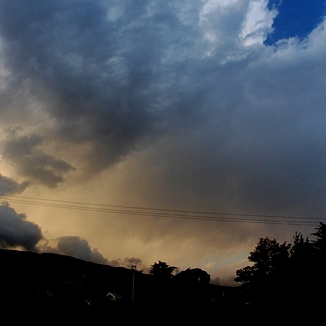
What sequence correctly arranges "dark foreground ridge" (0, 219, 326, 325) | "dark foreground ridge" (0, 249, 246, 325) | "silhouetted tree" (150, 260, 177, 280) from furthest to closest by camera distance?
"silhouetted tree" (150, 260, 177, 280), "dark foreground ridge" (0, 249, 246, 325), "dark foreground ridge" (0, 219, 326, 325)

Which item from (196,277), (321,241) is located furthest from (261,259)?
(321,241)

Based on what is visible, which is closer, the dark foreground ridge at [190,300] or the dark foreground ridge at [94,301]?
the dark foreground ridge at [190,300]

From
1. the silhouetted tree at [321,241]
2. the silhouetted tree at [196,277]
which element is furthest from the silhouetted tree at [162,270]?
the silhouetted tree at [321,241]

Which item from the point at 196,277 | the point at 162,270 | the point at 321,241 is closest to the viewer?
the point at 321,241

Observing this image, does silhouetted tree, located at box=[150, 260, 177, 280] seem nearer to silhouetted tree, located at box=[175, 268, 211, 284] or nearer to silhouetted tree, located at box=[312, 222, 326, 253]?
silhouetted tree, located at box=[175, 268, 211, 284]

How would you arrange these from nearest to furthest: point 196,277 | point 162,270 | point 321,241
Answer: point 321,241 < point 196,277 < point 162,270

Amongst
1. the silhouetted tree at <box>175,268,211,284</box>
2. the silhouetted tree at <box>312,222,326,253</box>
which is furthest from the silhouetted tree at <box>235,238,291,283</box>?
the silhouetted tree at <box>312,222,326,253</box>

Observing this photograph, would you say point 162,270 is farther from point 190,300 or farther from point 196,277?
point 190,300

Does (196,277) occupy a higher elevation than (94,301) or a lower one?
higher

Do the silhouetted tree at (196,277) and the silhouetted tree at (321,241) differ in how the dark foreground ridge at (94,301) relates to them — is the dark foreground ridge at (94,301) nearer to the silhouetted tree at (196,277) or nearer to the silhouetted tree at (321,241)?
the silhouetted tree at (196,277)

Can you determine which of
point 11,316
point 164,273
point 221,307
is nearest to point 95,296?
point 11,316

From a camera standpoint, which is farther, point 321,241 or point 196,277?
point 196,277

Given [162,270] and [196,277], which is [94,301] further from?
[162,270]

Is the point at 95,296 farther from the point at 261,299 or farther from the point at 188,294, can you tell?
the point at 261,299
